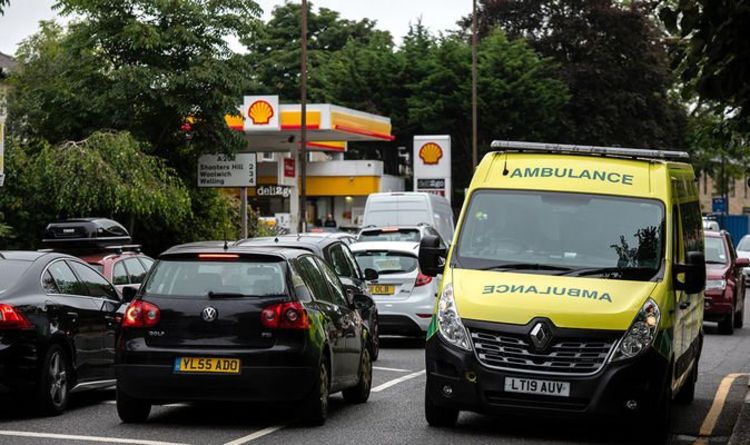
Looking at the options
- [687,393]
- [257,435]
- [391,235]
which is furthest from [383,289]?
[257,435]

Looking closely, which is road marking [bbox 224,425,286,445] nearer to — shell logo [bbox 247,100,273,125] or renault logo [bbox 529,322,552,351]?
renault logo [bbox 529,322,552,351]

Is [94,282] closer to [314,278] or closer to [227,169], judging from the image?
[314,278]

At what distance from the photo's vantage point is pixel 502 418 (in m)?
12.5

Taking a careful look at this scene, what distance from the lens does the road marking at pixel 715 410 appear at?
1192 centimetres

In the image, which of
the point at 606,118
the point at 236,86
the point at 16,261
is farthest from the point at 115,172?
the point at 606,118

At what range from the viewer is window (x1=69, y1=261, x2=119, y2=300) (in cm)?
1371

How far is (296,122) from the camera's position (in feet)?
189

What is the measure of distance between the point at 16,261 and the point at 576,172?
16.3 ft

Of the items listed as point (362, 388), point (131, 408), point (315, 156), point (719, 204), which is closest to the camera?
point (131, 408)

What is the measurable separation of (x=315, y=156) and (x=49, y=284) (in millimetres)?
73313

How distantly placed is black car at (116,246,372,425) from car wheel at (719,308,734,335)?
48.6 feet

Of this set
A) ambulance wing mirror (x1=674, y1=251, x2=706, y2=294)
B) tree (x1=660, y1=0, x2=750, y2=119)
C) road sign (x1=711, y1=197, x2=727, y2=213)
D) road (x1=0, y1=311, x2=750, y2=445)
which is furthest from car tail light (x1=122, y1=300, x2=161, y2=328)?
road sign (x1=711, y1=197, x2=727, y2=213)

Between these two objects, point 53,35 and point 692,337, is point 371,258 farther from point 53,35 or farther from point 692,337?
point 53,35

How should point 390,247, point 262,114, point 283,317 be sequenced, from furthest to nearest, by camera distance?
point 262,114 → point 390,247 → point 283,317
